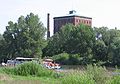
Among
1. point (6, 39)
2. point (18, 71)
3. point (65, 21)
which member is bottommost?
point (18, 71)

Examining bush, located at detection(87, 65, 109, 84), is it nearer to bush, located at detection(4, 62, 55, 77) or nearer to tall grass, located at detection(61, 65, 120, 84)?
tall grass, located at detection(61, 65, 120, 84)

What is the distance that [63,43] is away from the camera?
305 ft

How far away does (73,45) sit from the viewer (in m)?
90.6

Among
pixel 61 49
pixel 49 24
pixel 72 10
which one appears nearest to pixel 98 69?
pixel 61 49

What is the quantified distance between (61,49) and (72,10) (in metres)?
50.4

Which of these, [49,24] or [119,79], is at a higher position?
[49,24]

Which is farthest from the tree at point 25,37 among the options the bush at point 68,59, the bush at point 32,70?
the bush at point 32,70

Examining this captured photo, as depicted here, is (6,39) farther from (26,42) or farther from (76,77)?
(76,77)

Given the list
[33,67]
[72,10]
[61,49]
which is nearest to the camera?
[33,67]

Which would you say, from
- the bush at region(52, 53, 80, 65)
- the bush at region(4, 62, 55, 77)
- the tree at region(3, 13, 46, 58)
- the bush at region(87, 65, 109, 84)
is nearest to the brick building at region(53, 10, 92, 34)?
the bush at region(52, 53, 80, 65)

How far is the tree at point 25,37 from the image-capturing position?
280 ft

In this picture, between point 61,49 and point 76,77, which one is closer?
point 76,77

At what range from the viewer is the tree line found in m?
85.4

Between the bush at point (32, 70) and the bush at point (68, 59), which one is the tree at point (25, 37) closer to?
the bush at point (68, 59)
